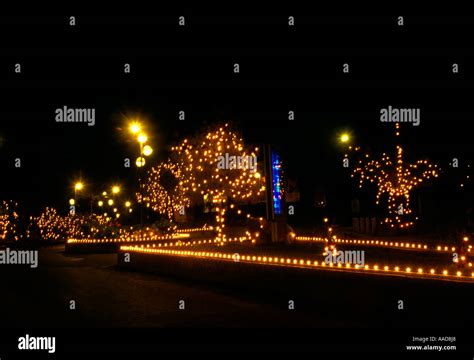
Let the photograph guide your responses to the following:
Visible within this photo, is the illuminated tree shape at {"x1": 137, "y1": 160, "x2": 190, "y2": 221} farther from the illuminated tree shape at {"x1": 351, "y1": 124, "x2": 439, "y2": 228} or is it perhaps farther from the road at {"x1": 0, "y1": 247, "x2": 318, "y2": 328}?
the road at {"x1": 0, "y1": 247, "x2": 318, "y2": 328}

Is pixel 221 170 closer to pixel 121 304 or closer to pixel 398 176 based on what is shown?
pixel 398 176

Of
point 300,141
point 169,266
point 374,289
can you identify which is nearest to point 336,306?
point 374,289

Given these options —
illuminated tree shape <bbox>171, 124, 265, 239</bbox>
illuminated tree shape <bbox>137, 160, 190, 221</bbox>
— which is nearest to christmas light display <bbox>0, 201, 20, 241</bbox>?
illuminated tree shape <bbox>137, 160, 190, 221</bbox>

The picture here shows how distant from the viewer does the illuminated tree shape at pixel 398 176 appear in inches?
951

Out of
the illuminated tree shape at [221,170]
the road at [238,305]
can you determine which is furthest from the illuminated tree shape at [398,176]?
the road at [238,305]

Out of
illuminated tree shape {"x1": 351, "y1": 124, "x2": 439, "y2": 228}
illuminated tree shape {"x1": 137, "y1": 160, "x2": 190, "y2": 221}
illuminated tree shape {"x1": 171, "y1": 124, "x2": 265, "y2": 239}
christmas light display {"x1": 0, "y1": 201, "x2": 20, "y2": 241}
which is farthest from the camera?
christmas light display {"x1": 0, "y1": 201, "x2": 20, "y2": 241}

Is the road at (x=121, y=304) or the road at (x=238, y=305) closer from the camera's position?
the road at (x=238, y=305)

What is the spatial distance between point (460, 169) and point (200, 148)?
1099 centimetres

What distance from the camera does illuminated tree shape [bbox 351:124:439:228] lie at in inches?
951

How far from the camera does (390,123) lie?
24734mm

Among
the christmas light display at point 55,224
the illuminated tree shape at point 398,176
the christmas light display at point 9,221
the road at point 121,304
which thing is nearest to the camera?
the road at point 121,304

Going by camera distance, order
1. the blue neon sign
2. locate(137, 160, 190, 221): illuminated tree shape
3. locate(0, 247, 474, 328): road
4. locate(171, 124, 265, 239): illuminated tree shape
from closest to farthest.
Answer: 1. locate(0, 247, 474, 328): road
2. the blue neon sign
3. locate(171, 124, 265, 239): illuminated tree shape
4. locate(137, 160, 190, 221): illuminated tree shape

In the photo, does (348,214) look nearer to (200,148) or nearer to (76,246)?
(200,148)

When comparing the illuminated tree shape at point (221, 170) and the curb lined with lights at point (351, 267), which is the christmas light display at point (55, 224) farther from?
the curb lined with lights at point (351, 267)
